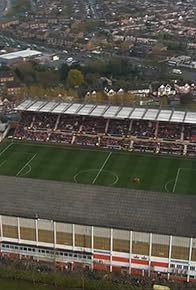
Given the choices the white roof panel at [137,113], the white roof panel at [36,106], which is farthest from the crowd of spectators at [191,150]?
the white roof panel at [36,106]

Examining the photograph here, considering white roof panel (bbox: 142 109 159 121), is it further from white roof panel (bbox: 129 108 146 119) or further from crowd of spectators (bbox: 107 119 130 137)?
crowd of spectators (bbox: 107 119 130 137)

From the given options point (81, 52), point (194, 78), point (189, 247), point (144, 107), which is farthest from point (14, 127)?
point (81, 52)

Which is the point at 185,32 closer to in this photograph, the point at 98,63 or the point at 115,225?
the point at 98,63

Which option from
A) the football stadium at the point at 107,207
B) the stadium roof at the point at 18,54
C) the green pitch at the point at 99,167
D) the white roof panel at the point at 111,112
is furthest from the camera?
the stadium roof at the point at 18,54

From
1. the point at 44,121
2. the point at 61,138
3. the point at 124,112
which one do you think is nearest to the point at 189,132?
the point at 124,112

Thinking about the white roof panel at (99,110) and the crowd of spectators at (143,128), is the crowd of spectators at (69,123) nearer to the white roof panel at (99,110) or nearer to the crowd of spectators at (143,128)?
the white roof panel at (99,110)

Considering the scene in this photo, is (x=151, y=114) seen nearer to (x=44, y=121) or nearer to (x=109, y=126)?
(x=109, y=126)
